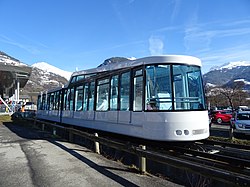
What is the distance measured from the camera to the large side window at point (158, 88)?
27.1ft

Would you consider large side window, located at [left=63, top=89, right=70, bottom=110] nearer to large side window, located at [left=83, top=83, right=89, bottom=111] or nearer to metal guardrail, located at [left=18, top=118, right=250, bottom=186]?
large side window, located at [left=83, top=83, right=89, bottom=111]

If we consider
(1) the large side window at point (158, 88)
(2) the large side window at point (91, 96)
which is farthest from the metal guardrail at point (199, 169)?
(2) the large side window at point (91, 96)

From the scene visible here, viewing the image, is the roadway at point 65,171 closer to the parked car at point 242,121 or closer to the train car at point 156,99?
the train car at point 156,99

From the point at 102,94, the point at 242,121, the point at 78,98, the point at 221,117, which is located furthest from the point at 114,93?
the point at 221,117

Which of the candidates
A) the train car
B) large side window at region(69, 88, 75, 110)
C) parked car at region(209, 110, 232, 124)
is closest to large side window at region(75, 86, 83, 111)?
large side window at region(69, 88, 75, 110)

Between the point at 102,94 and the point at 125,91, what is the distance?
2.02 m

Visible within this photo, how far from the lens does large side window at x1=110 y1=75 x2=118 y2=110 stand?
1020cm

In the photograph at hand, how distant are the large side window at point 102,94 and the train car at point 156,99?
0.14ft

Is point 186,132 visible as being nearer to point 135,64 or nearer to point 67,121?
point 135,64

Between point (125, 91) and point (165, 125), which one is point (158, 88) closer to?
point (165, 125)

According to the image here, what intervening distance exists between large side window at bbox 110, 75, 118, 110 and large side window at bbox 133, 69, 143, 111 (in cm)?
131

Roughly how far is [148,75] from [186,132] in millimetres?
2238

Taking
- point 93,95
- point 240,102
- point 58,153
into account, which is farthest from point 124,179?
point 240,102

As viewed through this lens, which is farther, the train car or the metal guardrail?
the train car
